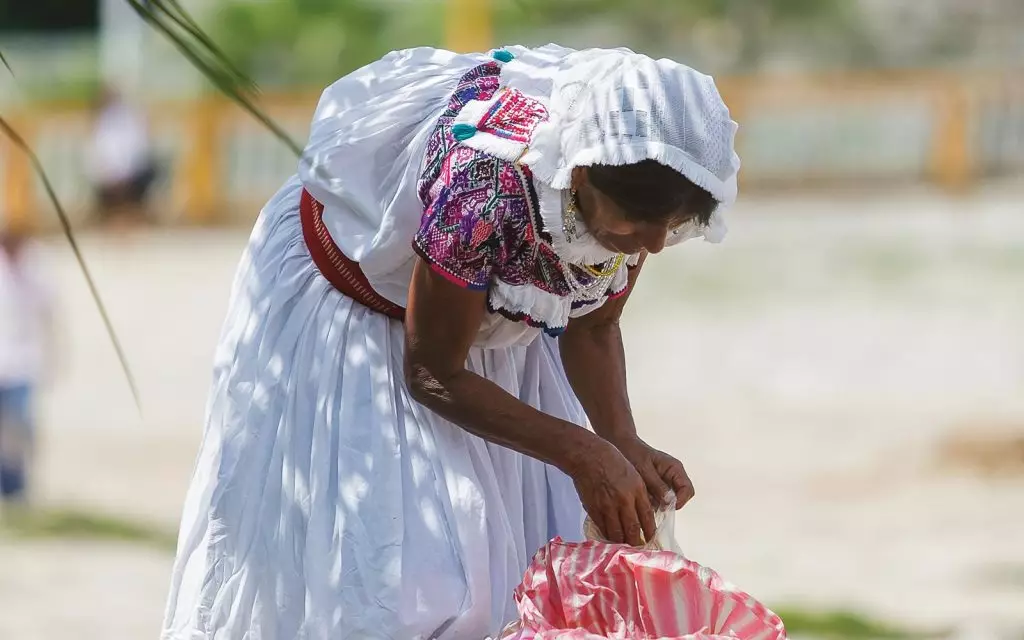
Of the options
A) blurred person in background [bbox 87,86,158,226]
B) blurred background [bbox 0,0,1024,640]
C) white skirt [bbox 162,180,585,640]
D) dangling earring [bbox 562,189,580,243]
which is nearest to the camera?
dangling earring [bbox 562,189,580,243]

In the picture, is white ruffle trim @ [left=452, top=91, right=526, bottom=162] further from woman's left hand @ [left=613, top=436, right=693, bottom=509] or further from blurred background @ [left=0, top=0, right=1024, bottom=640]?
blurred background @ [left=0, top=0, right=1024, bottom=640]

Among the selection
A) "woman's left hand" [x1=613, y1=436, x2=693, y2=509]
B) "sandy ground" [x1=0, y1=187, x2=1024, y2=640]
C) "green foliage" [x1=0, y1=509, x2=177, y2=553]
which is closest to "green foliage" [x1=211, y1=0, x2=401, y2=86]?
"sandy ground" [x1=0, y1=187, x2=1024, y2=640]

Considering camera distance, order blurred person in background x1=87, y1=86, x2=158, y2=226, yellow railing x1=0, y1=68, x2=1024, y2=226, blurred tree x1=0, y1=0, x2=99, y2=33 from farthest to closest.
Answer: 1. blurred tree x1=0, y1=0, x2=99, y2=33
2. yellow railing x1=0, y1=68, x2=1024, y2=226
3. blurred person in background x1=87, y1=86, x2=158, y2=226

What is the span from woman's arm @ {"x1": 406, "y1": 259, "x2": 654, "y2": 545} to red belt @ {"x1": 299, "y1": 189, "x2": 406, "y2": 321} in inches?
8.4

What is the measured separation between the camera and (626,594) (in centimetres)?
238

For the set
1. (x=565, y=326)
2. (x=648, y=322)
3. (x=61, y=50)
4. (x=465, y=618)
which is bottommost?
(x=465, y=618)

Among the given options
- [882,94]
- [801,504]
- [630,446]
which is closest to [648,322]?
[801,504]

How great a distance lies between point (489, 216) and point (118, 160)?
1457 centimetres

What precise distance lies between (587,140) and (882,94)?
15633 millimetres

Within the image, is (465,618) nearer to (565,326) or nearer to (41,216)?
(565,326)

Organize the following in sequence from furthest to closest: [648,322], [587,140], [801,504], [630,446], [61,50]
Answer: [61,50] < [648,322] < [801,504] < [630,446] < [587,140]

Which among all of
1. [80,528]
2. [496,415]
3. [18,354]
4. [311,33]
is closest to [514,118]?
[496,415]

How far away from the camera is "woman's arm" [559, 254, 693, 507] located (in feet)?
8.65

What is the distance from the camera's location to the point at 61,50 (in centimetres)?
2023
